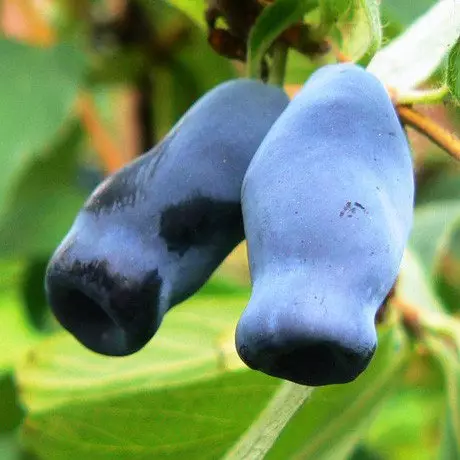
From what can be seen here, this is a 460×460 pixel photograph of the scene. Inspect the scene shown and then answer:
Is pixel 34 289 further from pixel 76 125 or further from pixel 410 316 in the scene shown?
pixel 410 316

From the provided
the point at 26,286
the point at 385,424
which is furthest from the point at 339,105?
the point at 385,424

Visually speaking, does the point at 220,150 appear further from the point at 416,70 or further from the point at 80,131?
the point at 80,131

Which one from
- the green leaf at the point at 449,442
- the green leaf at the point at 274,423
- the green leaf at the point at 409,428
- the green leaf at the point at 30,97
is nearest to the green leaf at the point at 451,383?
the green leaf at the point at 449,442

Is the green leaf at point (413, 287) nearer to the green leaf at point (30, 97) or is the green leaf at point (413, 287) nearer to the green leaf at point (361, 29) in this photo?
the green leaf at point (361, 29)

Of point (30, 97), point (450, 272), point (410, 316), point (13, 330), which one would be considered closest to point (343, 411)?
point (410, 316)

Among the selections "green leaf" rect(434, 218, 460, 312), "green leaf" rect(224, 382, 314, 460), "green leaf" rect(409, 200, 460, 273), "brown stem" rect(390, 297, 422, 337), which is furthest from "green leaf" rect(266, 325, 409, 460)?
"green leaf" rect(434, 218, 460, 312)

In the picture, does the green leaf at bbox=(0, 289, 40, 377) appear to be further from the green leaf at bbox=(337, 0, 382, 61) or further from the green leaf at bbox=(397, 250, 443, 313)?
the green leaf at bbox=(337, 0, 382, 61)

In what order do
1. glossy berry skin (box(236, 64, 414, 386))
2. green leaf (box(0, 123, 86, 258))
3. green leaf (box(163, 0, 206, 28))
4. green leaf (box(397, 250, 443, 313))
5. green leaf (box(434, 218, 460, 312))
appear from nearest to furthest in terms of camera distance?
glossy berry skin (box(236, 64, 414, 386)), green leaf (box(163, 0, 206, 28)), green leaf (box(397, 250, 443, 313)), green leaf (box(0, 123, 86, 258)), green leaf (box(434, 218, 460, 312))
